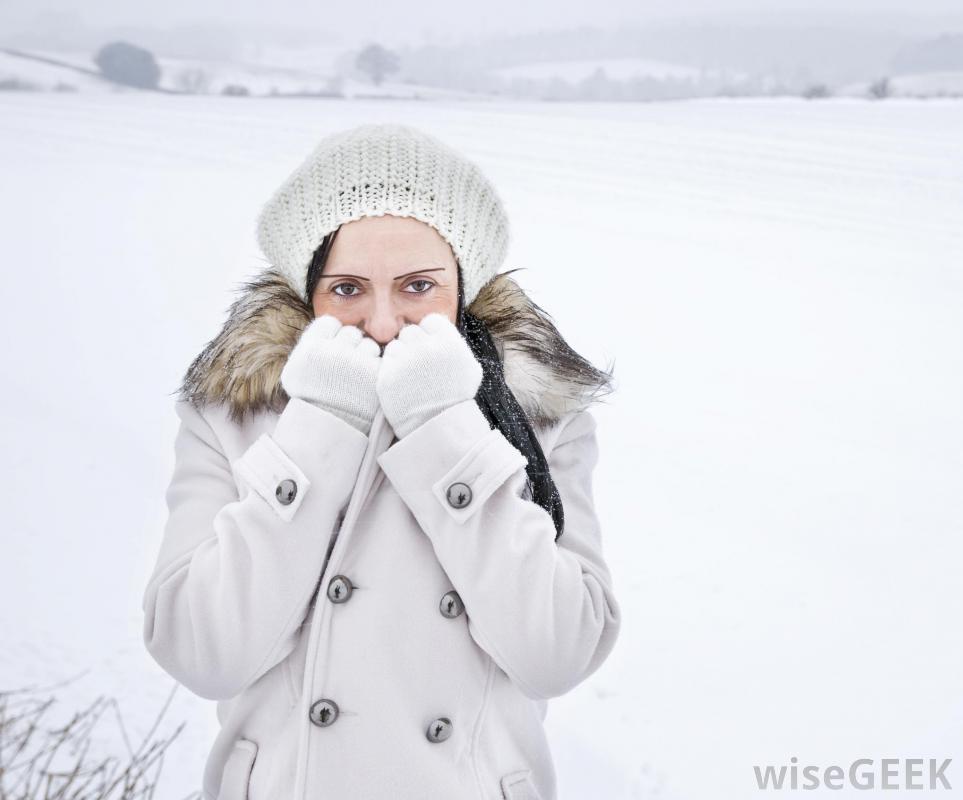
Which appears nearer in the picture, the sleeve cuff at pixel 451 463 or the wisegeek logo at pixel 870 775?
the sleeve cuff at pixel 451 463

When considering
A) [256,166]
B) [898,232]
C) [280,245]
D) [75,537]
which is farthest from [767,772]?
[256,166]

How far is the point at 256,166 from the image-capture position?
380 centimetres

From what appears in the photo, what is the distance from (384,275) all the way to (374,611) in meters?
0.33

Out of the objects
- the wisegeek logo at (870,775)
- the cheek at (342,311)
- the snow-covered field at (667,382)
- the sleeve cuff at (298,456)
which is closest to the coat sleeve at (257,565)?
the sleeve cuff at (298,456)

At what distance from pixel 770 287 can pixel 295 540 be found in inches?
101

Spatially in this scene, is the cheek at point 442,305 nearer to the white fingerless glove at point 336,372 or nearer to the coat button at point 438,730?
the white fingerless glove at point 336,372

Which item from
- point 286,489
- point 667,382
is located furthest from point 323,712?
point 667,382

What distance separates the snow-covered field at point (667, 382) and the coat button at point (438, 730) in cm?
98

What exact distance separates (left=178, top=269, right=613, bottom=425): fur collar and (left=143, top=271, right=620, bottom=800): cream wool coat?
0.32ft

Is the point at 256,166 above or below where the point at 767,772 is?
above

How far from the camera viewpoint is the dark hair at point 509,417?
3.19 ft

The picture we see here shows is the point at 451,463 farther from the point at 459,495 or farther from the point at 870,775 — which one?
the point at 870,775

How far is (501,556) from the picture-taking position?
34.1 inches

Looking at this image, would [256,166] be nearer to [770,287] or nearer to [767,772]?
[770,287]
